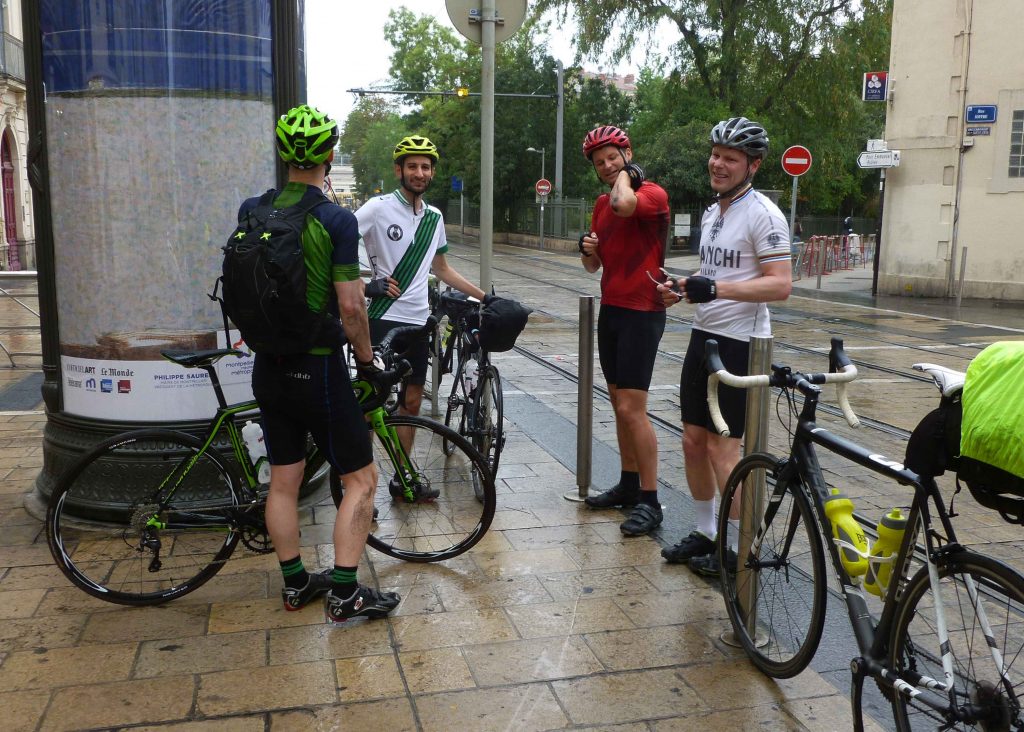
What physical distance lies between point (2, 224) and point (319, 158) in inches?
1122

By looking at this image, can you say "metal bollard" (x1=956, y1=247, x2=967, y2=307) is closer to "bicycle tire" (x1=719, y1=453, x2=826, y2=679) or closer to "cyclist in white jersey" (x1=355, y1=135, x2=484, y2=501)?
"cyclist in white jersey" (x1=355, y1=135, x2=484, y2=501)

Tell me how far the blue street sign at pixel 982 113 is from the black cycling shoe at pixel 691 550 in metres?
17.6

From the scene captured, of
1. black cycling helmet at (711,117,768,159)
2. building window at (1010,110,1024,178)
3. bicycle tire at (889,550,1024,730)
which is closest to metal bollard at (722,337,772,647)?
bicycle tire at (889,550,1024,730)

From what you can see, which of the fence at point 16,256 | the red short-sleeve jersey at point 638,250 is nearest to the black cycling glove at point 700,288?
the red short-sleeve jersey at point 638,250

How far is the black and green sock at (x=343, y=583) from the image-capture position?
3.96m

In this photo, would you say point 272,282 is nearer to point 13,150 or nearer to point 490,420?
point 490,420

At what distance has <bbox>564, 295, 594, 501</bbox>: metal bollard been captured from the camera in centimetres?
565

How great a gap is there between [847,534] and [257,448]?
2.40 m

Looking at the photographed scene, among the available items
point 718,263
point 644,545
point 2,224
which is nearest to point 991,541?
point 644,545

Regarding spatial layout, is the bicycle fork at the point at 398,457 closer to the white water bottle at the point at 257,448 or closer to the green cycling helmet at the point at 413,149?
the white water bottle at the point at 257,448

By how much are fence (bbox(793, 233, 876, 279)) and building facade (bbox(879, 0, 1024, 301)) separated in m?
3.24

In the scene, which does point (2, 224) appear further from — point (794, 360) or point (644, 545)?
point (644, 545)

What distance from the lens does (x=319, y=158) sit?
3848 mm

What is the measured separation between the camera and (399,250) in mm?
5605
